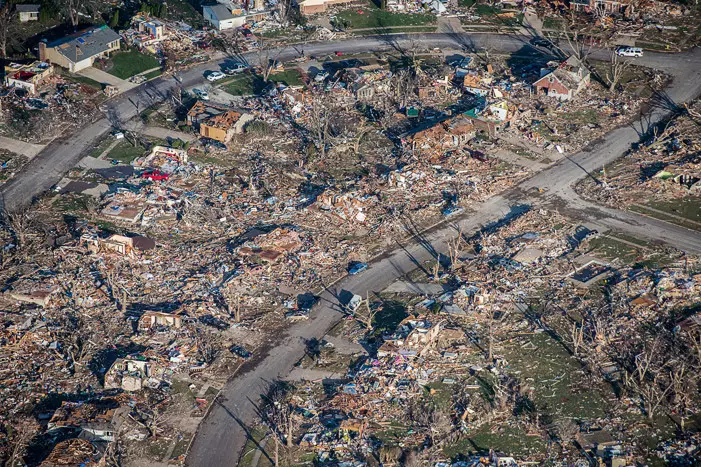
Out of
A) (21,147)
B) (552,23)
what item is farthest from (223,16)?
(552,23)

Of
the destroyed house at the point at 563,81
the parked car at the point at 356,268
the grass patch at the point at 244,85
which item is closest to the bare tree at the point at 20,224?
the parked car at the point at 356,268

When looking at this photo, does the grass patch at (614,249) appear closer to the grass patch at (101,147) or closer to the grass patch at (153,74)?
the grass patch at (101,147)

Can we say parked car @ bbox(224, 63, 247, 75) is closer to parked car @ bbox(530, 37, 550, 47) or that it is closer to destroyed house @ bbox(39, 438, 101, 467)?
parked car @ bbox(530, 37, 550, 47)

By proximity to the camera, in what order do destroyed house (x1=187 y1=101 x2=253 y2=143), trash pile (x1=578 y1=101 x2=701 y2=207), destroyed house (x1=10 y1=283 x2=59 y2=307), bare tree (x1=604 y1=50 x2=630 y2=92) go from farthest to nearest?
bare tree (x1=604 y1=50 x2=630 y2=92), destroyed house (x1=187 y1=101 x2=253 y2=143), trash pile (x1=578 y1=101 x2=701 y2=207), destroyed house (x1=10 y1=283 x2=59 y2=307)

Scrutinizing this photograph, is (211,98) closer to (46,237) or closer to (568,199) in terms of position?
(46,237)

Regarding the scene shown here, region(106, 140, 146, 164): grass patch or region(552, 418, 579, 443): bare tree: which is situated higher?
region(552, 418, 579, 443): bare tree

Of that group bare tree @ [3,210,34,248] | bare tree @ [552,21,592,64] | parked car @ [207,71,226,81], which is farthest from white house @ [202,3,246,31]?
bare tree @ [3,210,34,248]

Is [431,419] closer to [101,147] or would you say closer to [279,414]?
[279,414]
